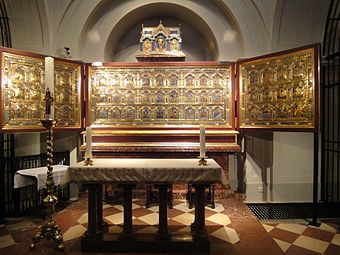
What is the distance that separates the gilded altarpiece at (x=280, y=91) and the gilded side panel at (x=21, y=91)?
3934 millimetres

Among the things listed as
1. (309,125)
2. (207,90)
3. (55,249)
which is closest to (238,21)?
(207,90)

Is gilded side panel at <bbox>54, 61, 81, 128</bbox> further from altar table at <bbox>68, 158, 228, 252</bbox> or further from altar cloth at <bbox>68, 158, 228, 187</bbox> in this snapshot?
altar cloth at <bbox>68, 158, 228, 187</bbox>

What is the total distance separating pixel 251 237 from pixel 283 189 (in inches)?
89.7

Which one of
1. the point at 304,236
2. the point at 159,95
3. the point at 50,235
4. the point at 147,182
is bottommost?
the point at 304,236

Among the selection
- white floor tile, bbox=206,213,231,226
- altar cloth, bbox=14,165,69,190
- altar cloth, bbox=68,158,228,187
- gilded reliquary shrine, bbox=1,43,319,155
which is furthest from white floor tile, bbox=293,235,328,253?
altar cloth, bbox=14,165,69,190

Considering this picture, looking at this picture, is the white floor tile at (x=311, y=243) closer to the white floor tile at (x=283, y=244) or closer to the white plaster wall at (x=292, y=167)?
the white floor tile at (x=283, y=244)

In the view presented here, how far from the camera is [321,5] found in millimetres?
5441

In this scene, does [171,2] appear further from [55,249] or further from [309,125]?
[55,249]

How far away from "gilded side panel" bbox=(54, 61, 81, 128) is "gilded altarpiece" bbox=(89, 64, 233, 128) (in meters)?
0.28

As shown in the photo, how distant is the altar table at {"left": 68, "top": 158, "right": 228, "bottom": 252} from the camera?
3.22 m

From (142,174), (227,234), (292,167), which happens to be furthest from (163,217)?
(292,167)

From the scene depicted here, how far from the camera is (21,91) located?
4570mm

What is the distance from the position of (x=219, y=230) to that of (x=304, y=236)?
4.30ft

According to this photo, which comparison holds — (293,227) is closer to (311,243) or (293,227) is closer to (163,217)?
(311,243)
